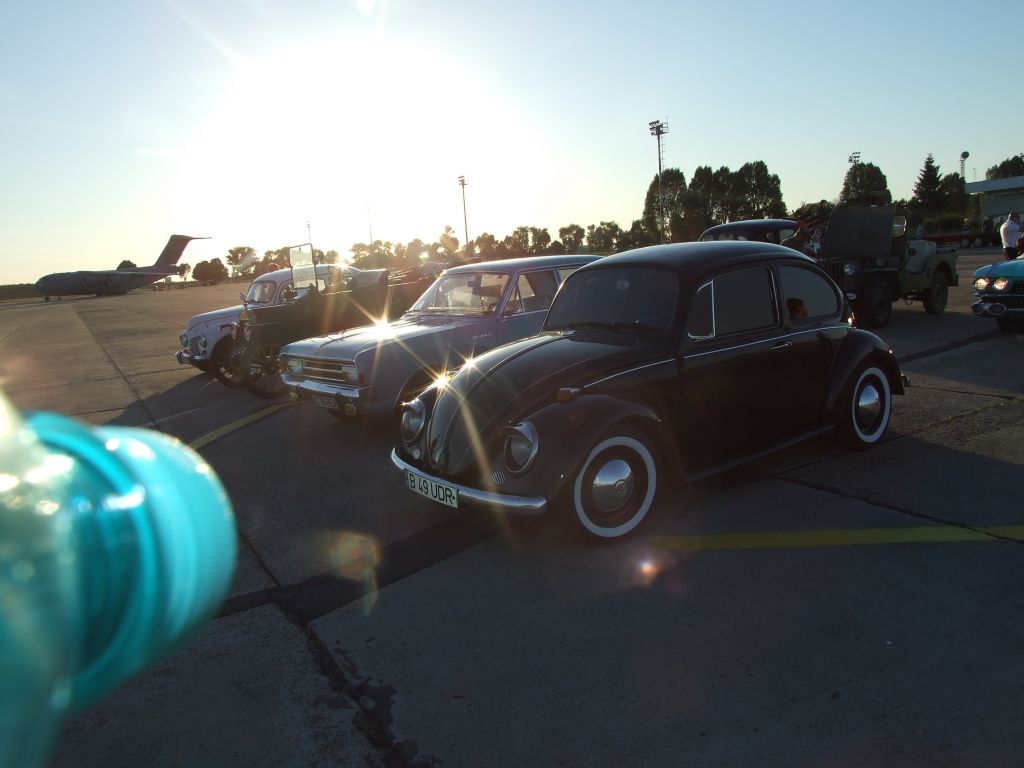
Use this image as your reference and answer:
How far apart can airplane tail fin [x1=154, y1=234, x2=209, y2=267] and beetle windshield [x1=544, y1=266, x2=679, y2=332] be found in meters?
66.9

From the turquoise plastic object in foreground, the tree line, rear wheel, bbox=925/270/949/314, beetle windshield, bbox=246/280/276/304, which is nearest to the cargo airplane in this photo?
the tree line

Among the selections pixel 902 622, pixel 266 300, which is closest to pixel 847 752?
pixel 902 622

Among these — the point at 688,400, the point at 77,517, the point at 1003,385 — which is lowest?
the point at 1003,385

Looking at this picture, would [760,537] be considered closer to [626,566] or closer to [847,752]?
[626,566]

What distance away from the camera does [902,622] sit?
3213 millimetres

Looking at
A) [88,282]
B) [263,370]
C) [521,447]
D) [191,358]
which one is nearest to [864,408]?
[521,447]

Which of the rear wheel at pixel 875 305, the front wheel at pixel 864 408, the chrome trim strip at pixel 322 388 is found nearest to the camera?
the front wheel at pixel 864 408

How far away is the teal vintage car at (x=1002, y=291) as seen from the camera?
32.4ft

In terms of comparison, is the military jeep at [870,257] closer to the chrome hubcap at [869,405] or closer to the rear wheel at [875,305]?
the rear wheel at [875,305]

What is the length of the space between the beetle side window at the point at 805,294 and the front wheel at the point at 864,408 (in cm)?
54

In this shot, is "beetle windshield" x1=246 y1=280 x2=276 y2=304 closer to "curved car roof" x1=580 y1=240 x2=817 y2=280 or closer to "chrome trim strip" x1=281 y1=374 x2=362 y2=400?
"chrome trim strip" x1=281 y1=374 x2=362 y2=400

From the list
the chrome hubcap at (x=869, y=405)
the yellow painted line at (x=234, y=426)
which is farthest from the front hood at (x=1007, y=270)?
the yellow painted line at (x=234, y=426)

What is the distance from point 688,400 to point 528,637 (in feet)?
6.36

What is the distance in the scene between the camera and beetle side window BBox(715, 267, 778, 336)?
4.89 m
